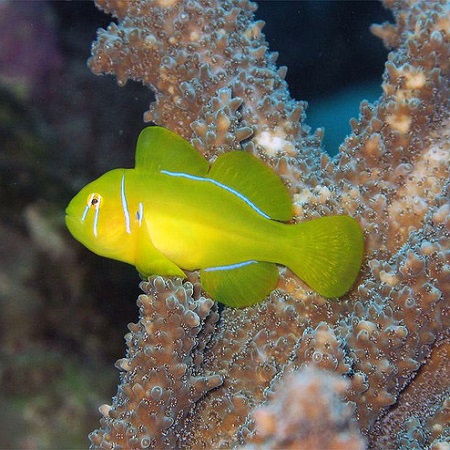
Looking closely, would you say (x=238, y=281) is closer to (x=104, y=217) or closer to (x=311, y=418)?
(x=104, y=217)

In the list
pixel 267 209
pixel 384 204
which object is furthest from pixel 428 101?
pixel 267 209

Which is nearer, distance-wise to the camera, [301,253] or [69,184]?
[301,253]

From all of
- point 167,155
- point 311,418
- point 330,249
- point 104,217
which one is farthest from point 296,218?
point 311,418

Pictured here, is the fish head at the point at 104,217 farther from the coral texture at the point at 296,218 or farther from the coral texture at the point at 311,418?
the coral texture at the point at 311,418

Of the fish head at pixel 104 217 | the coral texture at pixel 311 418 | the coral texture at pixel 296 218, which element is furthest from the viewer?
the fish head at pixel 104 217

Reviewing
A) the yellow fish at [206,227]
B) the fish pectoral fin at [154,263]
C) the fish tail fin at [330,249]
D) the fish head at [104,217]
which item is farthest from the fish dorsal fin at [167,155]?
the fish tail fin at [330,249]

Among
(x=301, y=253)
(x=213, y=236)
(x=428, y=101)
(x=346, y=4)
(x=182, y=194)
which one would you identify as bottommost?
(x=301, y=253)

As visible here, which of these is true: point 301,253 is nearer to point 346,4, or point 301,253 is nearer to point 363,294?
point 363,294

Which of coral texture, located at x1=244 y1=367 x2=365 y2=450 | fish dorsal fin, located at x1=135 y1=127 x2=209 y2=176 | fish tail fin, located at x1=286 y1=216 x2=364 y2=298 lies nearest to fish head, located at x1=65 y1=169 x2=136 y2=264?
fish dorsal fin, located at x1=135 y1=127 x2=209 y2=176
